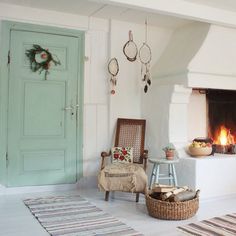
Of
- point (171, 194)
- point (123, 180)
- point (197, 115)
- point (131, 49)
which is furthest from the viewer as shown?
point (197, 115)

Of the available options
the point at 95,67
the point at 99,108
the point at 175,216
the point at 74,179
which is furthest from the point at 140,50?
the point at 175,216

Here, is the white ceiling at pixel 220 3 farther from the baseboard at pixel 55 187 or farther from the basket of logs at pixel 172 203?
the baseboard at pixel 55 187

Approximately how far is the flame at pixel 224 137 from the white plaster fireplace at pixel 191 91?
22.3 inches

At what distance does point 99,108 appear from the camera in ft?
→ 15.0

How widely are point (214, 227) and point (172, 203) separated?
1.41 ft

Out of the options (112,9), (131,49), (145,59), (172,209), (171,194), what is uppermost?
(112,9)

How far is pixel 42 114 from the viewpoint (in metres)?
4.24

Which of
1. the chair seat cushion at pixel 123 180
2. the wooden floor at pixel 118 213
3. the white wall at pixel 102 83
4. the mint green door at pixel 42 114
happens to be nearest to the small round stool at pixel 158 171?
A: the chair seat cushion at pixel 123 180

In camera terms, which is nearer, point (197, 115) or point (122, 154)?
point (122, 154)

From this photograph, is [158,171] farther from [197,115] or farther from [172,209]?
[197,115]

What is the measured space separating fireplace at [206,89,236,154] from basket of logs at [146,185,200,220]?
71.8 inches

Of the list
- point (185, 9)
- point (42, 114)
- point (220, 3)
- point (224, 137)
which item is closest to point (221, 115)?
point (224, 137)

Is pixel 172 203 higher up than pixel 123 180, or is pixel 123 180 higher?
pixel 123 180

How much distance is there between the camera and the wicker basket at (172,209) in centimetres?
302
